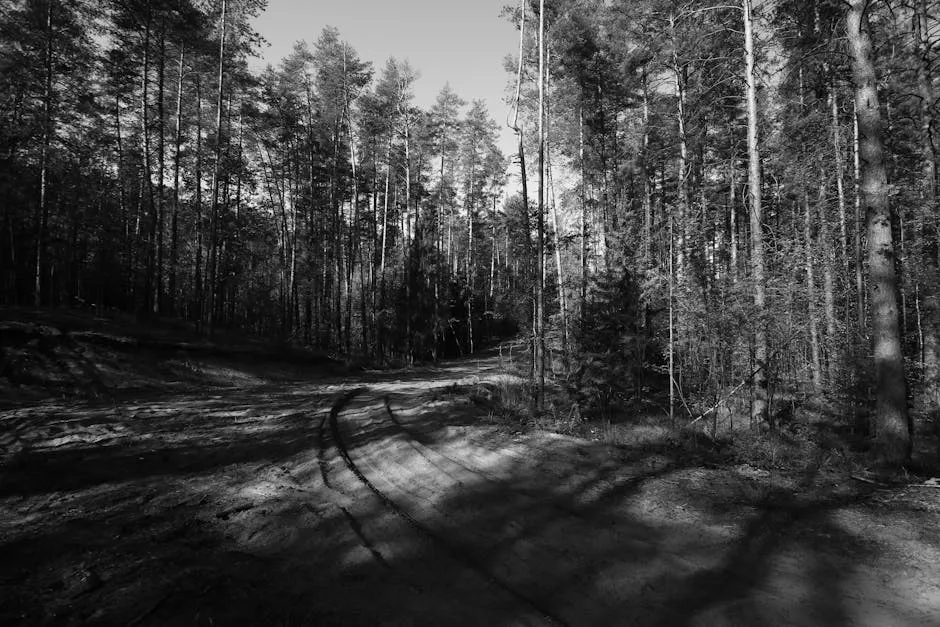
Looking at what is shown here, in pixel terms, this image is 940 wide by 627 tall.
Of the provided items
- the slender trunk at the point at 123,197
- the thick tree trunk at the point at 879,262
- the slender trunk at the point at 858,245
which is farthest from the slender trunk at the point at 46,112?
the slender trunk at the point at 858,245

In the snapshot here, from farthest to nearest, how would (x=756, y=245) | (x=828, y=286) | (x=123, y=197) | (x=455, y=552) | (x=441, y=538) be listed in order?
(x=123, y=197), (x=828, y=286), (x=756, y=245), (x=441, y=538), (x=455, y=552)

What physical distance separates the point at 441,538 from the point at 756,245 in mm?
9250

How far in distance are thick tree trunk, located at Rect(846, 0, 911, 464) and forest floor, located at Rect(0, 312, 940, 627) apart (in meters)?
1.43

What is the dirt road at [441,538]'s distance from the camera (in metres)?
2.85

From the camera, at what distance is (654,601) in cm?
292

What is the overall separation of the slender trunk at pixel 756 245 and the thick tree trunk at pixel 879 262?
253 cm

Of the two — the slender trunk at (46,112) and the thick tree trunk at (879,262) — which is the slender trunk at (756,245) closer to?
the thick tree trunk at (879,262)

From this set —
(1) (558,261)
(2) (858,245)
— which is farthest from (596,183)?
(2) (858,245)

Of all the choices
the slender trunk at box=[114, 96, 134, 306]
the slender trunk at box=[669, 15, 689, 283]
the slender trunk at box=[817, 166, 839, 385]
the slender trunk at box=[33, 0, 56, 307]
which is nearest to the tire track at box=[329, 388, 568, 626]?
the slender trunk at box=[669, 15, 689, 283]

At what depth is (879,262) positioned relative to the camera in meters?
6.23

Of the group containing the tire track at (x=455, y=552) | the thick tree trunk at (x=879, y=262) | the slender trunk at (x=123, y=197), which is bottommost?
the tire track at (x=455, y=552)

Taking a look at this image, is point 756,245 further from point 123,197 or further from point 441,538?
point 123,197

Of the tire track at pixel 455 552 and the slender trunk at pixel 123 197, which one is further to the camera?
the slender trunk at pixel 123 197

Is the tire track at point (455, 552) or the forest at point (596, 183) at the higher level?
the forest at point (596, 183)
